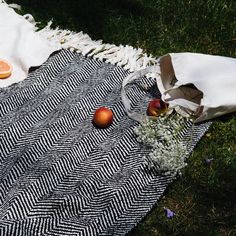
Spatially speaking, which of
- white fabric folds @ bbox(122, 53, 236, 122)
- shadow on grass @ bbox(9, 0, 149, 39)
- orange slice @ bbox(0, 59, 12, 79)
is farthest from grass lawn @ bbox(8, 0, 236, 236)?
orange slice @ bbox(0, 59, 12, 79)

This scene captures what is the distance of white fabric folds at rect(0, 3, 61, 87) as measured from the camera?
3.37m

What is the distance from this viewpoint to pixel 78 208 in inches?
103

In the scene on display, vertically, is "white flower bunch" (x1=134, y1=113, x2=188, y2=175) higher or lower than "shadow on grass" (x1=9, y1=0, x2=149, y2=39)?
higher

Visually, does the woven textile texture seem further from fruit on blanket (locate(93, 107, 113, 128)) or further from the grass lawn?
the grass lawn

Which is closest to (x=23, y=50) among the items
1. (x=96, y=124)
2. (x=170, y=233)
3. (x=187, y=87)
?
(x=96, y=124)

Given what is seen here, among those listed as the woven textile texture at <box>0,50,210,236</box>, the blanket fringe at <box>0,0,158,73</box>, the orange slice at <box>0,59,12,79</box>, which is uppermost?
the orange slice at <box>0,59,12,79</box>

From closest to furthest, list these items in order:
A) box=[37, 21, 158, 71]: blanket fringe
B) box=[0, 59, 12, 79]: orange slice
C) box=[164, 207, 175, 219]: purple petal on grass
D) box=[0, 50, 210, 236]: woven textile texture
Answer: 1. box=[0, 50, 210, 236]: woven textile texture
2. box=[164, 207, 175, 219]: purple petal on grass
3. box=[0, 59, 12, 79]: orange slice
4. box=[37, 21, 158, 71]: blanket fringe

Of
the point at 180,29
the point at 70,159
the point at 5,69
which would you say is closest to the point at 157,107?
the point at 70,159

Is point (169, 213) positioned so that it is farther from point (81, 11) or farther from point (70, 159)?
point (81, 11)

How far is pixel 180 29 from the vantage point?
3.97m

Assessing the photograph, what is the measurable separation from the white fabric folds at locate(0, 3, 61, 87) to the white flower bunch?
764 mm

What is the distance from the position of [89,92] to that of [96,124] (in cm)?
29

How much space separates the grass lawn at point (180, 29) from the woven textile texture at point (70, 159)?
0.46 ft

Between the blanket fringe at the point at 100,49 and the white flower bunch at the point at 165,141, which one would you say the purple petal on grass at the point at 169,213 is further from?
the blanket fringe at the point at 100,49
